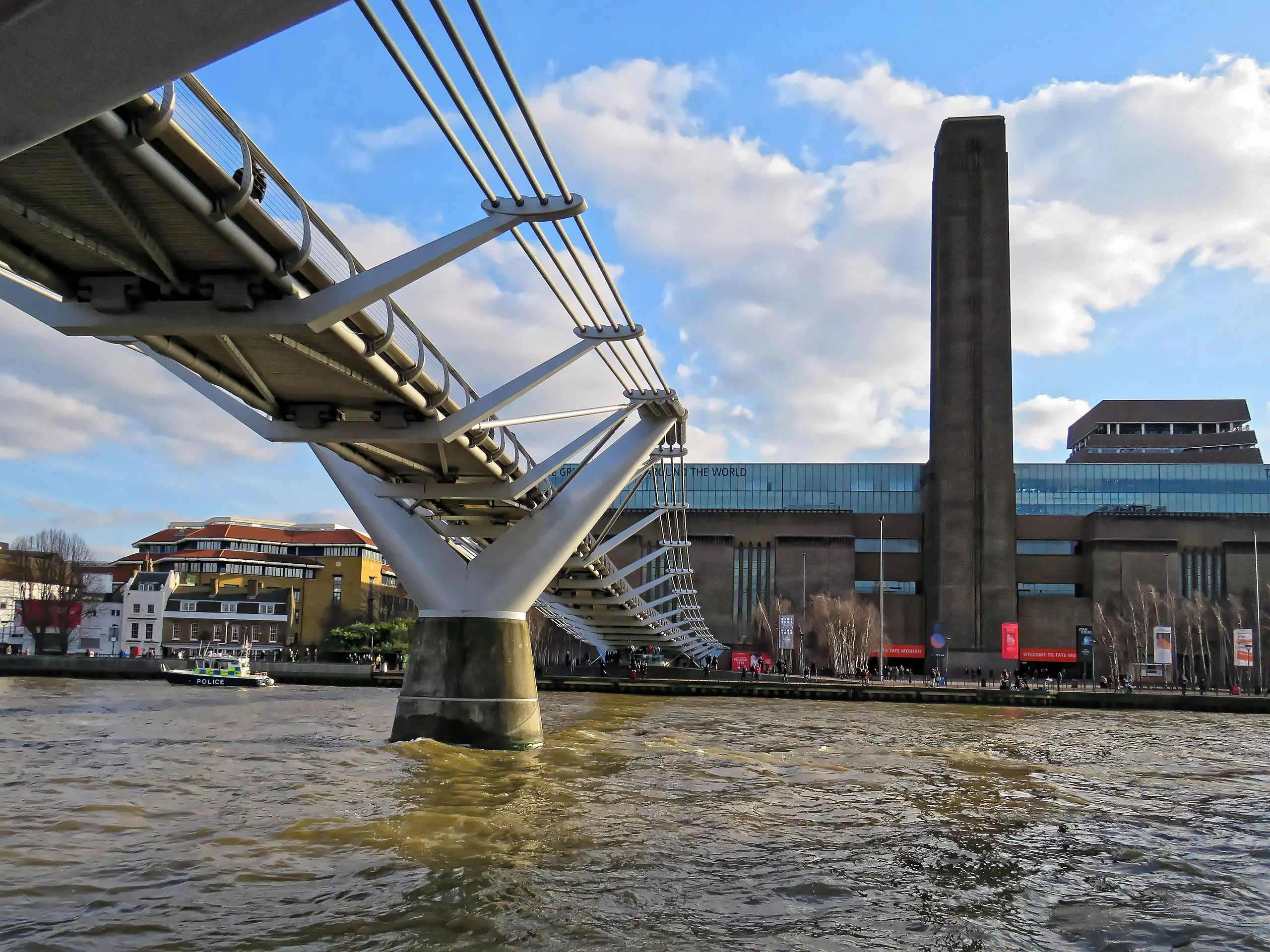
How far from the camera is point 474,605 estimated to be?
2594 cm

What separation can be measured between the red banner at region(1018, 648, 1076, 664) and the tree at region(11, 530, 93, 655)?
7015 centimetres

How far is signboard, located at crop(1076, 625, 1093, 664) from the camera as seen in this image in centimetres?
8775

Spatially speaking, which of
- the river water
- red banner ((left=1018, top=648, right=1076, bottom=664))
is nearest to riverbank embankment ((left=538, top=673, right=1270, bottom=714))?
red banner ((left=1018, top=648, right=1076, bottom=664))

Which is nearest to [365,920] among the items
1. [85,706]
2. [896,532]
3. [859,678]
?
[85,706]

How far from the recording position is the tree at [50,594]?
3280 inches

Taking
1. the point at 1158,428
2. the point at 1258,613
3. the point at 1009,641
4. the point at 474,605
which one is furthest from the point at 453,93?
the point at 1158,428

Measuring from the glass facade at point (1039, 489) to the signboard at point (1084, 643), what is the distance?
10133mm

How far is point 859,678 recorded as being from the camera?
7106 cm

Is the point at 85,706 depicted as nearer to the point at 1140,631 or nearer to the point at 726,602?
the point at 726,602

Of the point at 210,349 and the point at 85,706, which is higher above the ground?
the point at 210,349

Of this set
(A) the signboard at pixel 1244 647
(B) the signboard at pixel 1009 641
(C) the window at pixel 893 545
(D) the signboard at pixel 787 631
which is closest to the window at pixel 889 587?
(C) the window at pixel 893 545

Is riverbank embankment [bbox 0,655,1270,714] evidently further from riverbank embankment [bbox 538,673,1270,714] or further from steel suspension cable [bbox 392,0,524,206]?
steel suspension cable [bbox 392,0,524,206]

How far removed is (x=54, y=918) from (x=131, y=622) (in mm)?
84674

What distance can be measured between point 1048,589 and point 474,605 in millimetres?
74747
